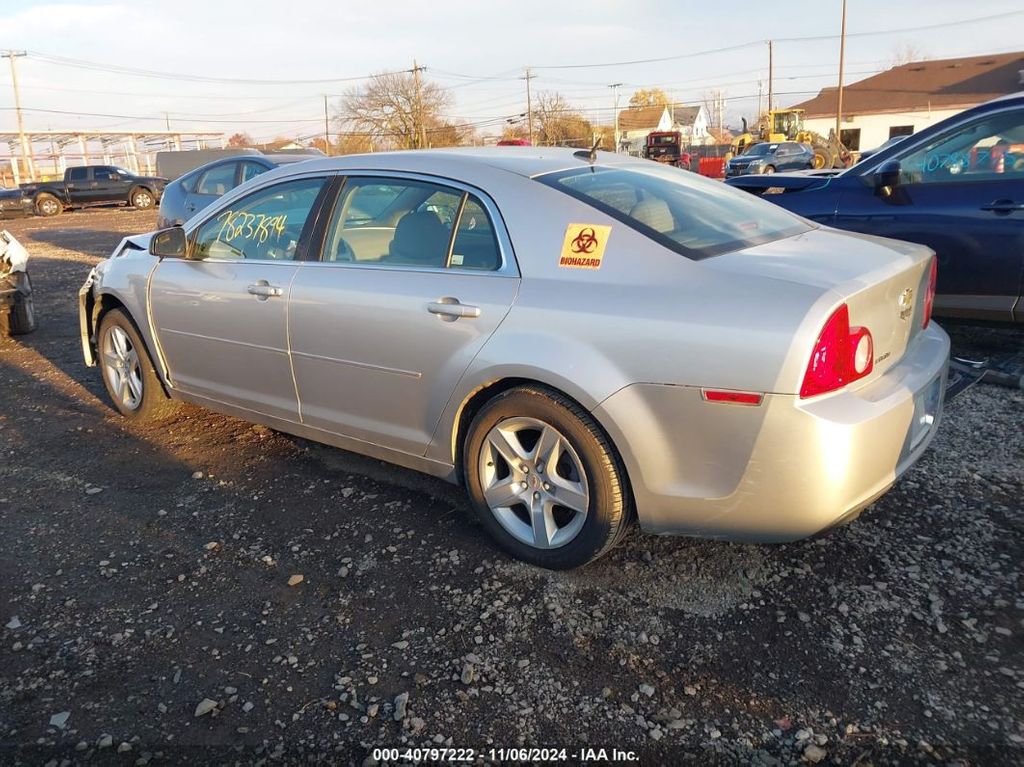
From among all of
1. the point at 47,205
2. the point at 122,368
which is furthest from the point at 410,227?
the point at 47,205

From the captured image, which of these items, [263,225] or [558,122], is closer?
[263,225]

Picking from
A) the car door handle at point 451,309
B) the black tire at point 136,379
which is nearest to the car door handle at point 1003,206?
the car door handle at point 451,309

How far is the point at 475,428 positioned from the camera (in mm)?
3119

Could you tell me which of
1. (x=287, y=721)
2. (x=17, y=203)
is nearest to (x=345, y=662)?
(x=287, y=721)

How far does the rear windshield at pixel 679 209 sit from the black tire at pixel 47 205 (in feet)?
97.7

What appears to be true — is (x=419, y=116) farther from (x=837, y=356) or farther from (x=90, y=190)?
(x=837, y=356)

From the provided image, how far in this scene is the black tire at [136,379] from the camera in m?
4.76

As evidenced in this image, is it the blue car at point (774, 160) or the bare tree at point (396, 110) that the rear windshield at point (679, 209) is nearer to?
the blue car at point (774, 160)

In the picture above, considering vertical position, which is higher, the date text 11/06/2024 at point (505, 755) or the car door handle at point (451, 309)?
the car door handle at point (451, 309)

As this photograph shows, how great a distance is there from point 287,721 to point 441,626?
24.3 inches

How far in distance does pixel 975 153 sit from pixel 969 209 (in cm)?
40

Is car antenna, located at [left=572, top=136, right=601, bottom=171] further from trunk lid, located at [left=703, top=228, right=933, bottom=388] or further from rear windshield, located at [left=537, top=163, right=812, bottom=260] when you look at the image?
trunk lid, located at [left=703, top=228, right=933, bottom=388]

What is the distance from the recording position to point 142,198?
2834 centimetres

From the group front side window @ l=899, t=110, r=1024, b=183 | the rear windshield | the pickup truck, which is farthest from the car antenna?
the pickup truck
